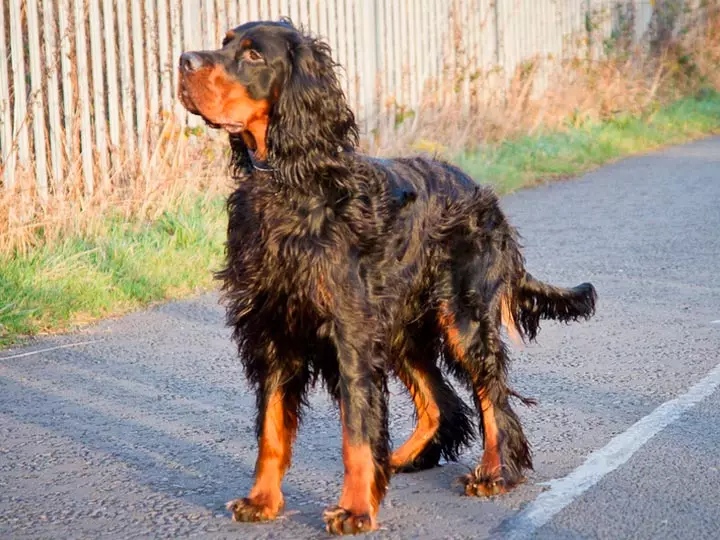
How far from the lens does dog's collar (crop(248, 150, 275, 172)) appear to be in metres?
4.07

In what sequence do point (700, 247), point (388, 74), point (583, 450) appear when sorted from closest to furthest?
point (583, 450)
point (700, 247)
point (388, 74)

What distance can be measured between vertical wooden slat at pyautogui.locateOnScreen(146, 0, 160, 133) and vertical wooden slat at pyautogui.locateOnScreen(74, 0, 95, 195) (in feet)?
2.29

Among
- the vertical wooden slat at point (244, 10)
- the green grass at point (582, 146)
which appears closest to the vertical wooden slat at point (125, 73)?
the vertical wooden slat at point (244, 10)

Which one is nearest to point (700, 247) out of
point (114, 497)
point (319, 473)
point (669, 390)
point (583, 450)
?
→ point (669, 390)

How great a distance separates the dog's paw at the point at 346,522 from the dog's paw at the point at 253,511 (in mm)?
251

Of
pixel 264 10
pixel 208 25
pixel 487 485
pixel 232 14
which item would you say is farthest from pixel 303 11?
pixel 487 485

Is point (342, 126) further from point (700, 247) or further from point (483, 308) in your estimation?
point (700, 247)

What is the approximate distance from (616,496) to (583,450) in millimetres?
587

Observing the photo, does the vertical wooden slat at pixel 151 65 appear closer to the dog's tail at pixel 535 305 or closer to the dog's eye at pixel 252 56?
the dog's tail at pixel 535 305

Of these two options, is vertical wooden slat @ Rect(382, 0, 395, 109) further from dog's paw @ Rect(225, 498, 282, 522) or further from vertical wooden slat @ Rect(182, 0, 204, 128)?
Answer: dog's paw @ Rect(225, 498, 282, 522)

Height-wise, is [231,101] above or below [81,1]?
below

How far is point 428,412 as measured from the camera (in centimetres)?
489

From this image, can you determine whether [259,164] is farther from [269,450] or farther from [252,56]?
[269,450]

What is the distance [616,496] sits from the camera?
4.31 meters
